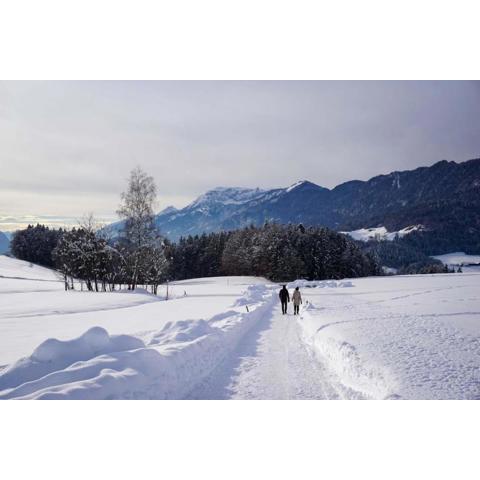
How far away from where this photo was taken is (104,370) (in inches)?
238

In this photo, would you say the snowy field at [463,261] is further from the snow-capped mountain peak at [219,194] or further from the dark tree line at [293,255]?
the dark tree line at [293,255]

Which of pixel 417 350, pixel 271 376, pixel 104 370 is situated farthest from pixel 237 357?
pixel 417 350

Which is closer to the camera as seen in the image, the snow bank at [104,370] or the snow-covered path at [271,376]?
the snow bank at [104,370]

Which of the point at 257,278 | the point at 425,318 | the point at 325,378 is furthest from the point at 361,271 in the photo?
the point at 325,378

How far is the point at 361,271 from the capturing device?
54.7 metres

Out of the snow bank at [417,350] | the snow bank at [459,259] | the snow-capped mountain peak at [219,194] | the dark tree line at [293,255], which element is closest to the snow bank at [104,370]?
the snow bank at [417,350]

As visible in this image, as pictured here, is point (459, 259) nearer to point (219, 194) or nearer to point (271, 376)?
point (271, 376)

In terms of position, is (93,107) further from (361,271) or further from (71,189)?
(361,271)

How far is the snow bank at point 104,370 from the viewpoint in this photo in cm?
561

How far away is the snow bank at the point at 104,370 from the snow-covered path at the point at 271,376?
0.38 meters

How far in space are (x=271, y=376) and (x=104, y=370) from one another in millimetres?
3009

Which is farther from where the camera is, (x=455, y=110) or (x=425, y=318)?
(x=425, y=318)

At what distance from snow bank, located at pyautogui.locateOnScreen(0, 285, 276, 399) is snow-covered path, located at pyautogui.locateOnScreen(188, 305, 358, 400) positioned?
377 mm
